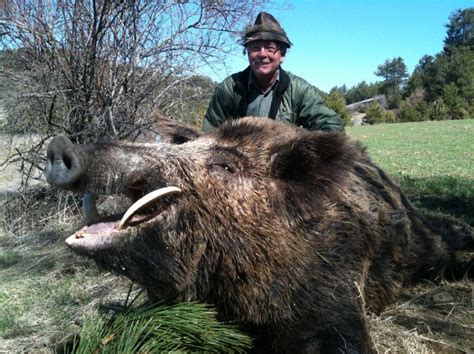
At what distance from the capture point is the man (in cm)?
523

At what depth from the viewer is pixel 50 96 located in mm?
8094

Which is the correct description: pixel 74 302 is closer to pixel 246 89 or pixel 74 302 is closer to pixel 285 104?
pixel 246 89

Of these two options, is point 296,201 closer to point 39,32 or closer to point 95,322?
point 95,322

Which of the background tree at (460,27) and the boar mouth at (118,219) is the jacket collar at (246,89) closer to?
the boar mouth at (118,219)

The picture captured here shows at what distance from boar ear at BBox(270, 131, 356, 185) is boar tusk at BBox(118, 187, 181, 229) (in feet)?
2.84

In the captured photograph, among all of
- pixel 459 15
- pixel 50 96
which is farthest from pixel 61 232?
pixel 459 15

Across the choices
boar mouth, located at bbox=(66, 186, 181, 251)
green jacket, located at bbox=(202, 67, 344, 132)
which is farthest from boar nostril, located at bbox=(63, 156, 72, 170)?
green jacket, located at bbox=(202, 67, 344, 132)

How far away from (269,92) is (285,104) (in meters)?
0.19

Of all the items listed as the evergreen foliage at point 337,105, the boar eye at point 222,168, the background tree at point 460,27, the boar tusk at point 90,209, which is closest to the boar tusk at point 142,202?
the boar tusk at point 90,209

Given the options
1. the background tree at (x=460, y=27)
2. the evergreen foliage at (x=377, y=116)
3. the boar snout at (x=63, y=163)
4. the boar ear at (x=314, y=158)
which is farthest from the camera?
the background tree at (x=460, y=27)

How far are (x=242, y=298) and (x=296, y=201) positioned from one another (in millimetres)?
695

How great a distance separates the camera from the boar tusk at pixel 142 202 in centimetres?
289

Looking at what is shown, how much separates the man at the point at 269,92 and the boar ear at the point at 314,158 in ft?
5.55

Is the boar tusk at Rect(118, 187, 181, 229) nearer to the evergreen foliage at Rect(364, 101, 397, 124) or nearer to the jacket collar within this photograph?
the jacket collar
